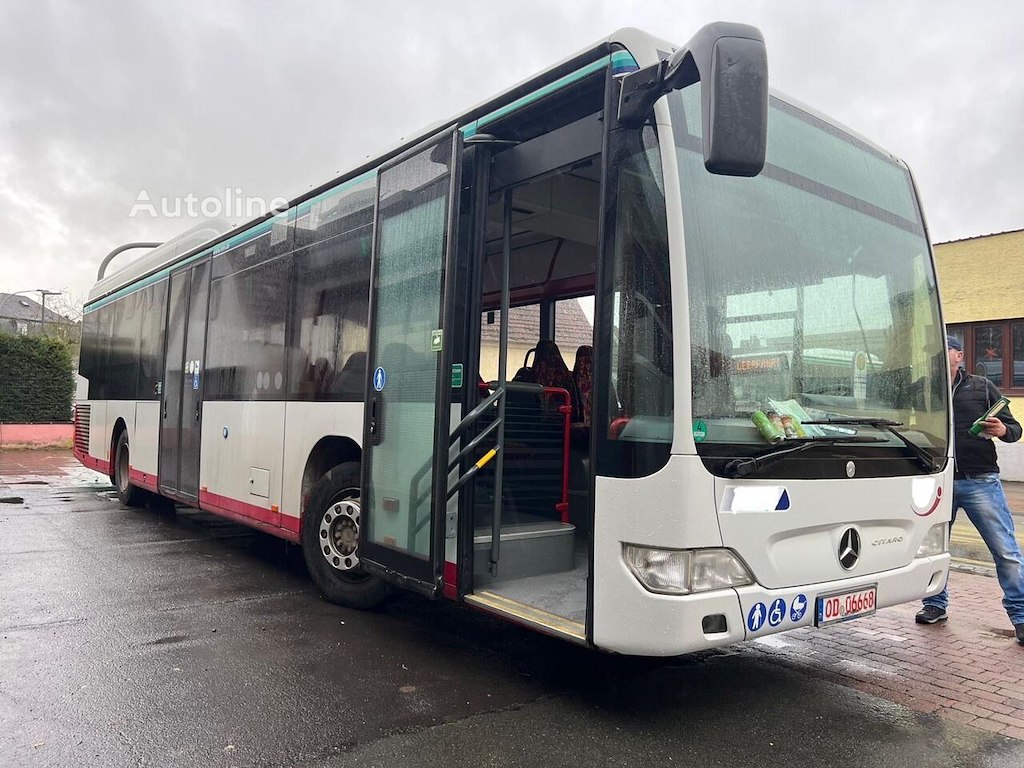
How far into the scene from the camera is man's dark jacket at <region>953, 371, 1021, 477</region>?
207 inches

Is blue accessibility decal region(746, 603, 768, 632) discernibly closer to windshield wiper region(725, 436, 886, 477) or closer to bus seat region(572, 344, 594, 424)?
windshield wiper region(725, 436, 886, 477)

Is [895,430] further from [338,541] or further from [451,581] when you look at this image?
[338,541]

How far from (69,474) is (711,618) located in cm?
1546

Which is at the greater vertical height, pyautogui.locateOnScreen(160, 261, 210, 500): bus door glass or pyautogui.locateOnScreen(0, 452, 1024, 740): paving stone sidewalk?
pyautogui.locateOnScreen(160, 261, 210, 500): bus door glass

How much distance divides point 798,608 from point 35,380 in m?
22.8

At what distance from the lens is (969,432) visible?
5.26 m

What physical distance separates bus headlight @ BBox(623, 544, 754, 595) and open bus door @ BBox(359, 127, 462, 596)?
1.32m

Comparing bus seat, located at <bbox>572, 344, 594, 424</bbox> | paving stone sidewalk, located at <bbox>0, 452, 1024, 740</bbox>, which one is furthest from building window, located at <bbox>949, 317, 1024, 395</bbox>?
bus seat, located at <bbox>572, 344, 594, 424</bbox>

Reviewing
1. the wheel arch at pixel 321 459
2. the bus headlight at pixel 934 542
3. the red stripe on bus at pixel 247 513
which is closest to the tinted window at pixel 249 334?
the wheel arch at pixel 321 459

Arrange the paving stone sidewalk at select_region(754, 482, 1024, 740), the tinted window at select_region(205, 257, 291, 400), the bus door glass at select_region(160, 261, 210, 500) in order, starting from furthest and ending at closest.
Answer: the bus door glass at select_region(160, 261, 210, 500) → the tinted window at select_region(205, 257, 291, 400) → the paving stone sidewalk at select_region(754, 482, 1024, 740)

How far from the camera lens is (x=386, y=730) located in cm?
356

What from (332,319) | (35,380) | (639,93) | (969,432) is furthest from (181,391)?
(35,380)

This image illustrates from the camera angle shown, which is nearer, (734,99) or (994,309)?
(734,99)

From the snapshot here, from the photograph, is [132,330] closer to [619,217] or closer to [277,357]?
[277,357]
